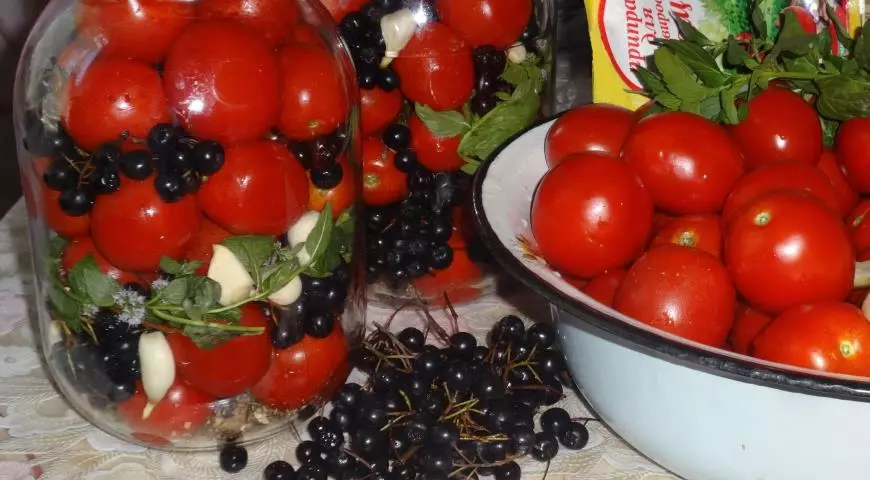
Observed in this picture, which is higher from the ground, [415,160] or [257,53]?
[257,53]

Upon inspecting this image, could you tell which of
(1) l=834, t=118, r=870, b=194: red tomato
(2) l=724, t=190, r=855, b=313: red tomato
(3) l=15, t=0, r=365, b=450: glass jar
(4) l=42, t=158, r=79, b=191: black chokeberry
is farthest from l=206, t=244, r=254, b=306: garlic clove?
(1) l=834, t=118, r=870, b=194: red tomato

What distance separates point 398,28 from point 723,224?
0.97 feet

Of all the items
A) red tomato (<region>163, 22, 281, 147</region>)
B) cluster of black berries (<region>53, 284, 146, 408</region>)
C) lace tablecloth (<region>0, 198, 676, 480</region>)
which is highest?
red tomato (<region>163, 22, 281, 147</region>)

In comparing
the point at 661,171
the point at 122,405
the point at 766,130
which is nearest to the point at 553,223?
the point at 661,171

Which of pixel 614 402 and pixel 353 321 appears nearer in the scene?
pixel 614 402

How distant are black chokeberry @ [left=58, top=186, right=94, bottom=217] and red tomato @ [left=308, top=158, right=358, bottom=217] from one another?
15 centimetres

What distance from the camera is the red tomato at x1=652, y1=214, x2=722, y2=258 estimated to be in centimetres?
63

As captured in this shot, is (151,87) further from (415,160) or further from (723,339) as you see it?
(723,339)

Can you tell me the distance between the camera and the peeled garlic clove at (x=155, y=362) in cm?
59

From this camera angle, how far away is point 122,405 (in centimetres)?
64

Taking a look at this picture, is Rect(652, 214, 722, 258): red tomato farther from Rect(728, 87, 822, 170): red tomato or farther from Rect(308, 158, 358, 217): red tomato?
Rect(308, 158, 358, 217): red tomato

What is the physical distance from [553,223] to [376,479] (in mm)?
212

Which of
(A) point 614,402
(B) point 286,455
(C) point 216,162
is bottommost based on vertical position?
(B) point 286,455

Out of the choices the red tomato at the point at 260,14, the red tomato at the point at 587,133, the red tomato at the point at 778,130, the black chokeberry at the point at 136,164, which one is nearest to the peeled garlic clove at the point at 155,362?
the black chokeberry at the point at 136,164
